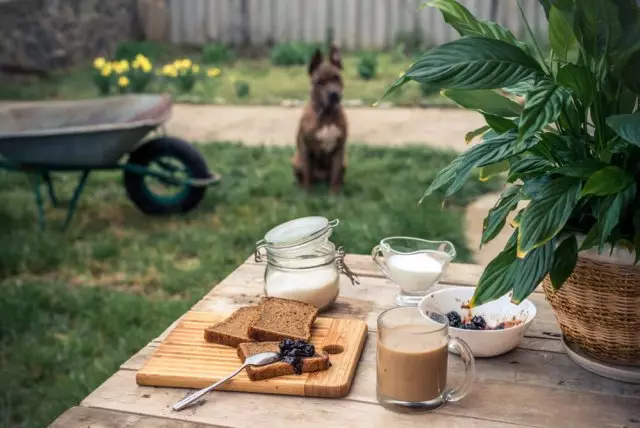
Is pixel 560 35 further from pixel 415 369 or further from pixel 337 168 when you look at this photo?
pixel 337 168

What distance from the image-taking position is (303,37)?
9.52m

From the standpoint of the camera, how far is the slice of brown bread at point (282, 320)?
1.53m

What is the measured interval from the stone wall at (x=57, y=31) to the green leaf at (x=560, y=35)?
7007 mm

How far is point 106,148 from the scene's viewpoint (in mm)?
4148

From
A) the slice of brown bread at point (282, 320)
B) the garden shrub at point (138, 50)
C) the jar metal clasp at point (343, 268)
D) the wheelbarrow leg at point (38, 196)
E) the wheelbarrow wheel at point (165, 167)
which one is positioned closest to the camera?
the slice of brown bread at point (282, 320)

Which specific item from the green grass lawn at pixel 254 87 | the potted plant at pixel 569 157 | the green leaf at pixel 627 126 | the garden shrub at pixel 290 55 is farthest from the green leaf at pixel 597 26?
the garden shrub at pixel 290 55

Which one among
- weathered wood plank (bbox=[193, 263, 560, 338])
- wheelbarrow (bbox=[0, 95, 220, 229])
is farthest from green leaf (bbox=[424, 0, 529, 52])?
wheelbarrow (bbox=[0, 95, 220, 229])

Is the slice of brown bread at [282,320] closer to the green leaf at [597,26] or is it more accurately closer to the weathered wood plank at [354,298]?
the weathered wood plank at [354,298]

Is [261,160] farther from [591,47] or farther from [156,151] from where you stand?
[591,47]

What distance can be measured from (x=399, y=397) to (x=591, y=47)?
635mm

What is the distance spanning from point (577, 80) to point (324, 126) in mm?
3367

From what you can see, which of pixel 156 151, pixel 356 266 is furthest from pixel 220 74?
pixel 356 266

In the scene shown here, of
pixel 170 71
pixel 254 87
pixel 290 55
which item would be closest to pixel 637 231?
pixel 170 71

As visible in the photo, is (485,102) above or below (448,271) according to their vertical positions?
above
